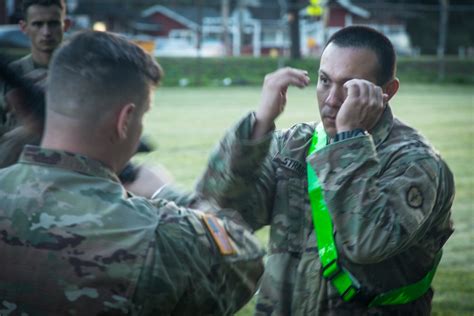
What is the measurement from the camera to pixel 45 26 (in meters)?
7.00

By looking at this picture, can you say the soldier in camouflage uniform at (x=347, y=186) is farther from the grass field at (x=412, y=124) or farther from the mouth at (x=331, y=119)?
the grass field at (x=412, y=124)

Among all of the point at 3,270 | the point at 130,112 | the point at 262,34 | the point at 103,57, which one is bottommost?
the point at 262,34

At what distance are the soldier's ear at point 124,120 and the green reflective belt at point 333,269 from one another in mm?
1066

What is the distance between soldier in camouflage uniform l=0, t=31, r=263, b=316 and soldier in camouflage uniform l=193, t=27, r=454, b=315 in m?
0.33

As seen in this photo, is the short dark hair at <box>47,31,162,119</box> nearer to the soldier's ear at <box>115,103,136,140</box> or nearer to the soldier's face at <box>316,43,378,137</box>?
the soldier's ear at <box>115,103,136,140</box>

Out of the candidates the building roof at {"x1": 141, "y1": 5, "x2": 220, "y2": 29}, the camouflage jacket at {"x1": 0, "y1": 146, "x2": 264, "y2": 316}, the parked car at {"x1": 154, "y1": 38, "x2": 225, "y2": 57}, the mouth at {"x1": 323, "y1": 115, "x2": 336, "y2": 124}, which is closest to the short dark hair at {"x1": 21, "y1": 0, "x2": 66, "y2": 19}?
the mouth at {"x1": 323, "y1": 115, "x2": 336, "y2": 124}

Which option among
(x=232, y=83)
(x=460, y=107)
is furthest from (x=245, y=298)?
(x=232, y=83)

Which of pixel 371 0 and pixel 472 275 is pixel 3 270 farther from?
pixel 371 0

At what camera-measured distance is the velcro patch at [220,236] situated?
7.67 ft

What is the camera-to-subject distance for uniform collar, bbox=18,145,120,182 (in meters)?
2.30

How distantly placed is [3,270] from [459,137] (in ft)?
59.4

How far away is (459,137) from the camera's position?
1938 centimetres

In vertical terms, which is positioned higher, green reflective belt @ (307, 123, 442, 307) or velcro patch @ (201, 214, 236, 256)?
velcro patch @ (201, 214, 236, 256)

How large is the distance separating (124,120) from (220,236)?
434 mm
